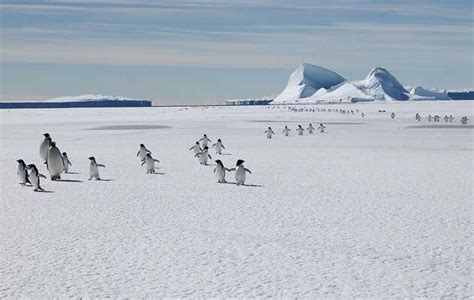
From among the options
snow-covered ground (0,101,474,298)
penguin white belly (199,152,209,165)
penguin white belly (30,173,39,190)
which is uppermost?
penguin white belly (199,152,209,165)

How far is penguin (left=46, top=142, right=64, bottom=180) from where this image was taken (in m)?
14.4

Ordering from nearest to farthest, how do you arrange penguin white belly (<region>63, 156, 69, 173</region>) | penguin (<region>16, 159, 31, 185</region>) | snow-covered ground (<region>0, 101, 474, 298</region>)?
snow-covered ground (<region>0, 101, 474, 298</region>) → penguin (<region>16, 159, 31, 185</region>) → penguin white belly (<region>63, 156, 69, 173</region>)

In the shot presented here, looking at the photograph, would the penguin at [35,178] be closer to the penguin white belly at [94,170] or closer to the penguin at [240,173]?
the penguin white belly at [94,170]

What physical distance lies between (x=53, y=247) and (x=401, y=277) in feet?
13.8

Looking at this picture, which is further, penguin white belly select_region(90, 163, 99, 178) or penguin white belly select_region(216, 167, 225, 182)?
penguin white belly select_region(90, 163, 99, 178)

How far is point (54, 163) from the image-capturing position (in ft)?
47.5

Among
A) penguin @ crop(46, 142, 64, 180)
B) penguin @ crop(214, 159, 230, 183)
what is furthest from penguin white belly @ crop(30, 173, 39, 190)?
penguin @ crop(214, 159, 230, 183)

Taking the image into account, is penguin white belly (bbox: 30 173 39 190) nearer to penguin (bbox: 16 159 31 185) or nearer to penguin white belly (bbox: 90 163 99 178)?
penguin (bbox: 16 159 31 185)

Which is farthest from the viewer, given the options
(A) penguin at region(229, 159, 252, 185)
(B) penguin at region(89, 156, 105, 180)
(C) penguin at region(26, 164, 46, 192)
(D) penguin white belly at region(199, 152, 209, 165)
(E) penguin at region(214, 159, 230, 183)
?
(D) penguin white belly at region(199, 152, 209, 165)

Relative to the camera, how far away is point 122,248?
8.08 meters

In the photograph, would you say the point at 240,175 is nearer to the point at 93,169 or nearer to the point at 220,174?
the point at 220,174

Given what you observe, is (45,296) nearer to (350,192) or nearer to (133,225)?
(133,225)

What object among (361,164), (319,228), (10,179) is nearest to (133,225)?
(319,228)

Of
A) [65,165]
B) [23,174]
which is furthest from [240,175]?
[65,165]
